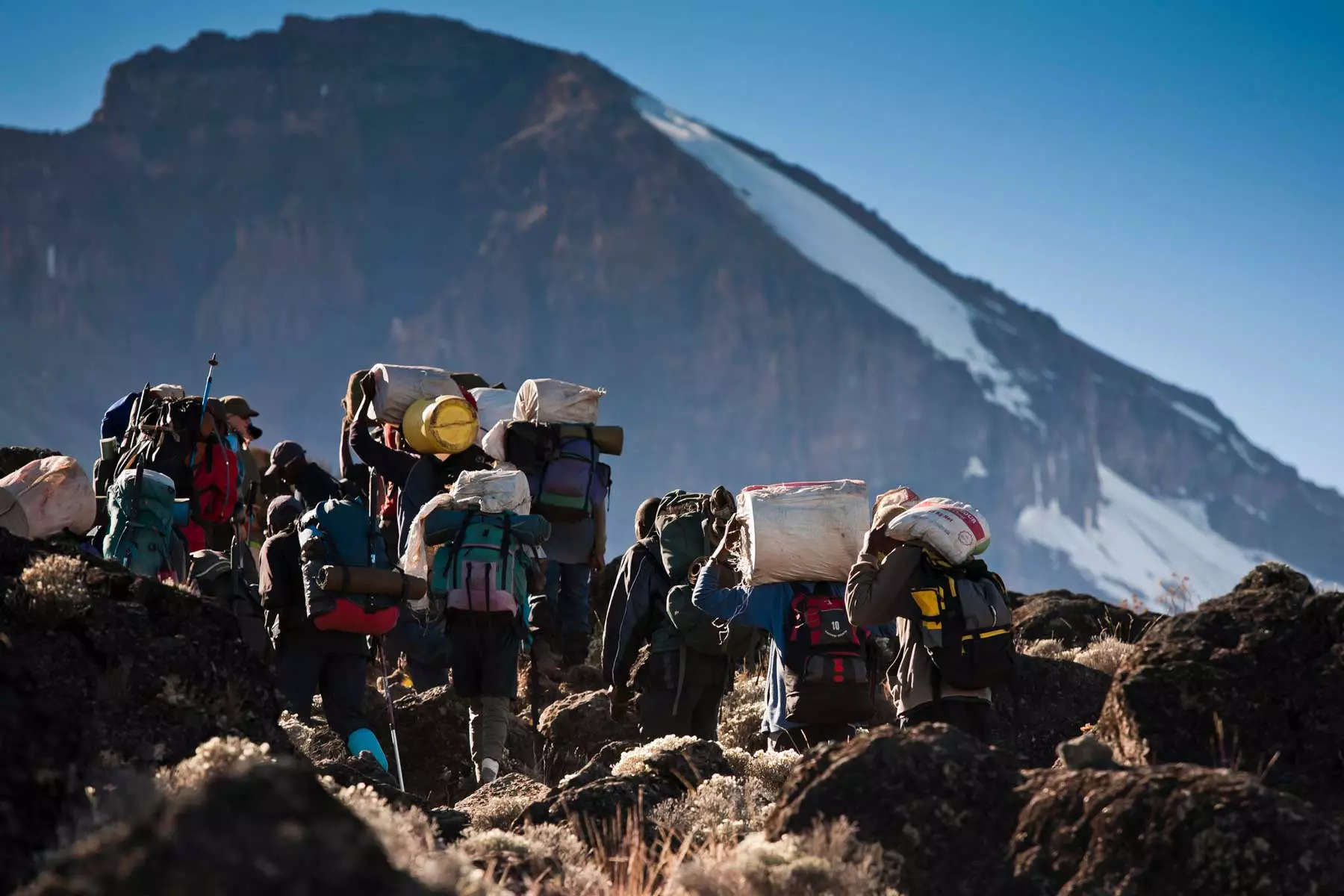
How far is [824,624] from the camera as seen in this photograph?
24.5ft

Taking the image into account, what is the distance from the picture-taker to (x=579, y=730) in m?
9.62

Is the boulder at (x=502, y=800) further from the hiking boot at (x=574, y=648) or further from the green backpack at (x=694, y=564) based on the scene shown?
the hiking boot at (x=574, y=648)

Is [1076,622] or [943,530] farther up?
[943,530]

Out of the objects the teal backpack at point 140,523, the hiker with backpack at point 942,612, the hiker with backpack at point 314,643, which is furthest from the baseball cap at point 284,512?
the hiker with backpack at point 942,612

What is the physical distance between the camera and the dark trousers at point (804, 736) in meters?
7.63

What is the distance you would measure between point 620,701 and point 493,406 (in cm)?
400

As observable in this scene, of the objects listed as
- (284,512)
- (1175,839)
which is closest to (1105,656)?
(284,512)

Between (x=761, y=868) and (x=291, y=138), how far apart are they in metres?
154

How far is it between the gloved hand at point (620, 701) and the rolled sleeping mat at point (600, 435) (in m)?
1.85

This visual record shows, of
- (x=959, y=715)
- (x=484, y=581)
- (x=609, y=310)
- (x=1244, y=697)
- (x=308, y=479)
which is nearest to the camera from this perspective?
(x=1244, y=697)

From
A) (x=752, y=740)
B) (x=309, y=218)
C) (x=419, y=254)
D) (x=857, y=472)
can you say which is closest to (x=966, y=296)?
(x=857, y=472)

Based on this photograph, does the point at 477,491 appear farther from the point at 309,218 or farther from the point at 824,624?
the point at 309,218

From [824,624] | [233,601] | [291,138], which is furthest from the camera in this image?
[291,138]

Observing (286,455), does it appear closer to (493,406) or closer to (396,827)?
(396,827)
